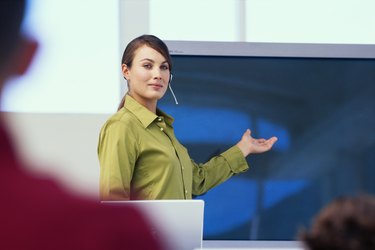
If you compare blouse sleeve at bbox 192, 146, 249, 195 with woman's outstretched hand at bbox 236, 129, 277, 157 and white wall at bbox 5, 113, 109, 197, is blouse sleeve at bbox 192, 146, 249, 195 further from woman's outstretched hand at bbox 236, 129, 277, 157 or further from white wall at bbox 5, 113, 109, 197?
white wall at bbox 5, 113, 109, 197

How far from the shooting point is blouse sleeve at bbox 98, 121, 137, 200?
199cm

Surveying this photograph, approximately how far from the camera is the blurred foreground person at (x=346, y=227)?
2.23 ft

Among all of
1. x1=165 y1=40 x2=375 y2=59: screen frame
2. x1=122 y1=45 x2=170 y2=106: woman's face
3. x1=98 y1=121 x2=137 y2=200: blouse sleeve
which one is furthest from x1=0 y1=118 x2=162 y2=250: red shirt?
x1=165 y1=40 x2=375 y2=59: screen frame

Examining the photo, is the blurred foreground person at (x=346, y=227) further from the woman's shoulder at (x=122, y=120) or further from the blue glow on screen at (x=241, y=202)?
the blue glow on screen at (x=241, y=202)

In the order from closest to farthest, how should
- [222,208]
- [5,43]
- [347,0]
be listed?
[5,43], [222,208], [347,0]

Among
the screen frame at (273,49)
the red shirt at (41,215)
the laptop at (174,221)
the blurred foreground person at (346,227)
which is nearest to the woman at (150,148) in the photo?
the screen frame at (273,49)

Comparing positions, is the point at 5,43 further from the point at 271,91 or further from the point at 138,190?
the point at 271,91

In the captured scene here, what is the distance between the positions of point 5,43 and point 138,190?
1.49 m

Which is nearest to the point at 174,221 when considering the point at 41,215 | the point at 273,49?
the point at 41,215

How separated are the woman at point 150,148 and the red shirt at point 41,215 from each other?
1059 millimetres

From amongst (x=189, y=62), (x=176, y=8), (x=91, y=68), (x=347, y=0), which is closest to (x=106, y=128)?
(x=189, y=62)

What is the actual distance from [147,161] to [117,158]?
117 millimetres

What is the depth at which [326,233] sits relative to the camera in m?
0.69

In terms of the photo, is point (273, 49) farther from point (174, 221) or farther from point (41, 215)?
point (41, 215)
